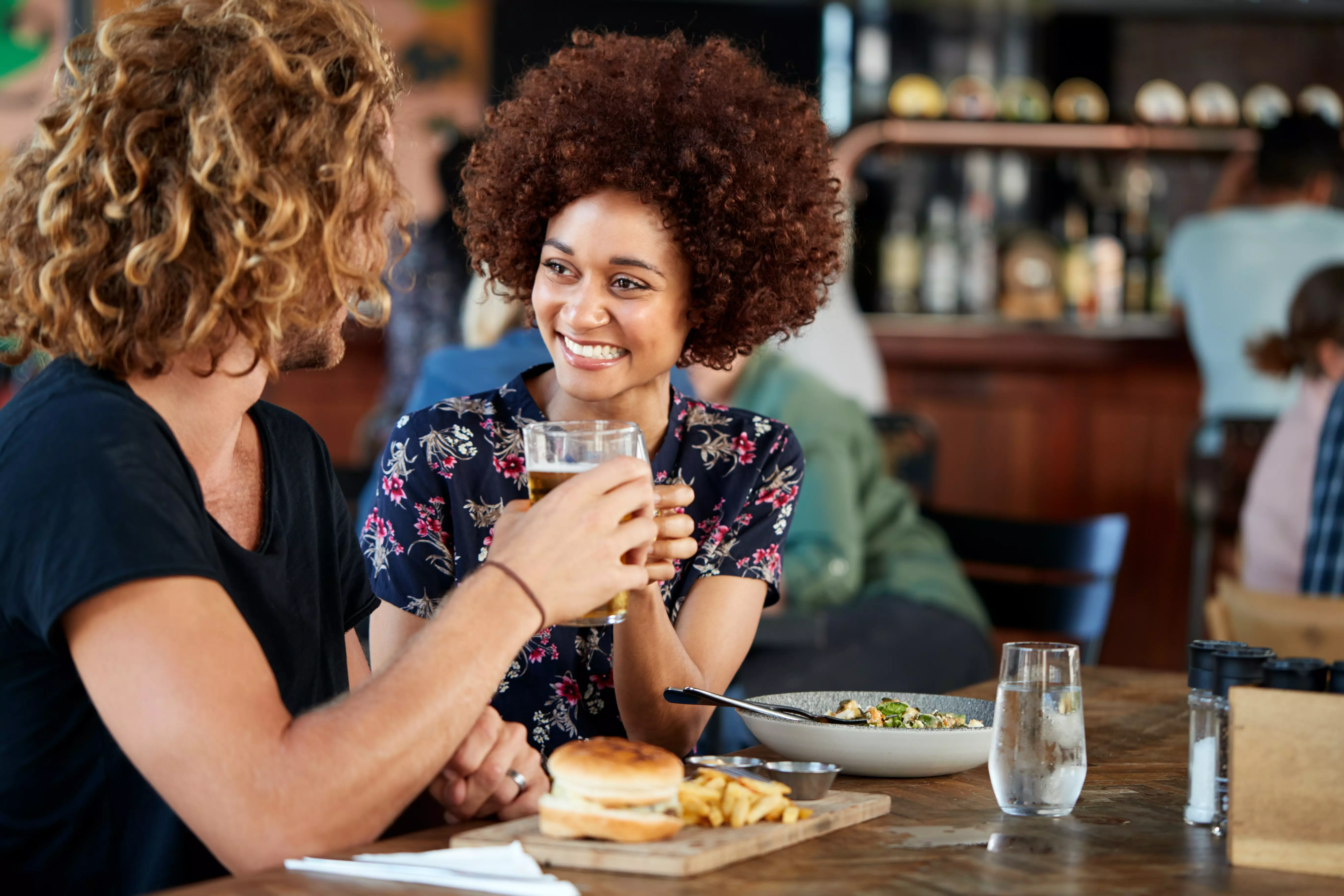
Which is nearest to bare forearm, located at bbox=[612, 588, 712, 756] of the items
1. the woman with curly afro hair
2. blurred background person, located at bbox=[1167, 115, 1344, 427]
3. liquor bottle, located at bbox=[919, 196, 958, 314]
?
the woman with curly afro hair

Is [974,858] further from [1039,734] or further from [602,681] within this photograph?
[602,681]

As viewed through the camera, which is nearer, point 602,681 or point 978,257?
point 602,681

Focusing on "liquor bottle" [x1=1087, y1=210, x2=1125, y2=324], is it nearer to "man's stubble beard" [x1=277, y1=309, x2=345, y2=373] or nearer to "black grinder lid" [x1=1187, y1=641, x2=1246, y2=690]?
"black grinder lid" [x1=1187, y1=641, x2=1246, y2=690]

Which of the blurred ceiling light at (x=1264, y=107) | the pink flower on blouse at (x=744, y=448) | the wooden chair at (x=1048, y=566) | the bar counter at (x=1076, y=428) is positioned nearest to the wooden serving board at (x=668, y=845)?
the pink flower on blouse at (x=744, y=448)

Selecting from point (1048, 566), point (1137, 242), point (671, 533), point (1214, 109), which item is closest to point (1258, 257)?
point (1137, 242)

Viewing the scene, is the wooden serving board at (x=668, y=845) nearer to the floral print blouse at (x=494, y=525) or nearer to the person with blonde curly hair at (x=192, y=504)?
the person with blonde curly hair at (x=192, y=504)

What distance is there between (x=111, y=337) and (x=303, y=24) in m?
0.29

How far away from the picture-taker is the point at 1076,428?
15.9 ft

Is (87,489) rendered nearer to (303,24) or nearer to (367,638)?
(303,24)

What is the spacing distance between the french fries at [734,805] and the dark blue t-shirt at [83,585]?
0.38 meters

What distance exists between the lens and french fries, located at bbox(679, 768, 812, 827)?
1.05 m

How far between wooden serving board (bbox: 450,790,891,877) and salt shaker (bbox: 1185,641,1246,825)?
0.96 feet

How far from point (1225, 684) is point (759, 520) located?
0.66 metres

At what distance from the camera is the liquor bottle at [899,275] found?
5.23 m
